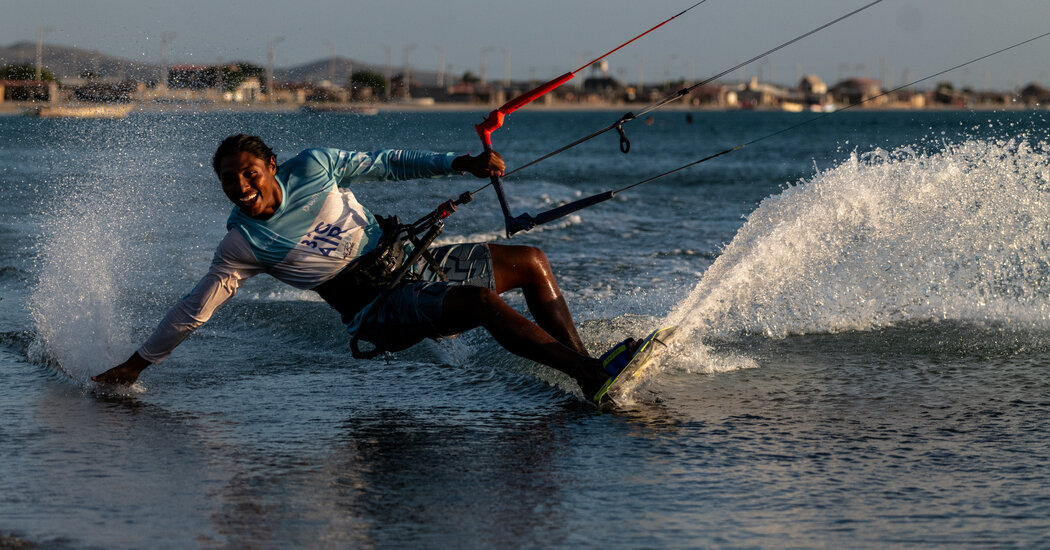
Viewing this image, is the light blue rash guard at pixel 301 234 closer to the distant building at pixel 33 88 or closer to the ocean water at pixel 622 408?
the ocean water at pixel 622 408

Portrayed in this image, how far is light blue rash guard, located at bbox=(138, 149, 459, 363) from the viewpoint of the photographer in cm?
503

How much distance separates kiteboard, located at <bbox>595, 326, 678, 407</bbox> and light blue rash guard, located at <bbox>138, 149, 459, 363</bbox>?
4.03 ft

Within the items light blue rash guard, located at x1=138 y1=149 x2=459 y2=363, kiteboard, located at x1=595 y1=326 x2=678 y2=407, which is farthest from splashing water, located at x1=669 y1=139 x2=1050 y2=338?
light blue rash guard, located at x1=138 y1=149 x2=459 y2=363

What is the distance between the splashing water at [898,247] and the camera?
7.21 metres

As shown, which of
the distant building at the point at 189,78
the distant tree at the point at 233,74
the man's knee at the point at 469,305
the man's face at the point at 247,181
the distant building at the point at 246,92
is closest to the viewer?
the man's face at the point at 247,181

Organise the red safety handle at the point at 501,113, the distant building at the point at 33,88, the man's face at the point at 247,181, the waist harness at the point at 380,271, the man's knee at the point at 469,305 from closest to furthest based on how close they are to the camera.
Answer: the man's face at the point at 247,181
the man's knee at the point at 469,305
the waist harness at the point at 380,271
the red safety handle at the point at 501,113
the distant building at the point at 33,88

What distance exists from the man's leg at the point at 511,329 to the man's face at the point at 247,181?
3.04 feet

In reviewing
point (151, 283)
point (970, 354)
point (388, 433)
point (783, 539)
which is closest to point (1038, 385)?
point (970, 354)

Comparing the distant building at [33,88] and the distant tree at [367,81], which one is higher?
the distant tree at [367,81]

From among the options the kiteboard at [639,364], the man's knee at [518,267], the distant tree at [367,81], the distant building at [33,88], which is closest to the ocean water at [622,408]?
the kiteboard at [639,364]

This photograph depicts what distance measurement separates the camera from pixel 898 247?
7781 mm

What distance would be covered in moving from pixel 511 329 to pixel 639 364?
60 centimetres

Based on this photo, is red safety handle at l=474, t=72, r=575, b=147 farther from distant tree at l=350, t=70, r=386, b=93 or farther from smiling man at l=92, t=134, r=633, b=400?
distant tree at l=350, t=70, r=386, b=93

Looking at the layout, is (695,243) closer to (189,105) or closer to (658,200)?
(189,105)
